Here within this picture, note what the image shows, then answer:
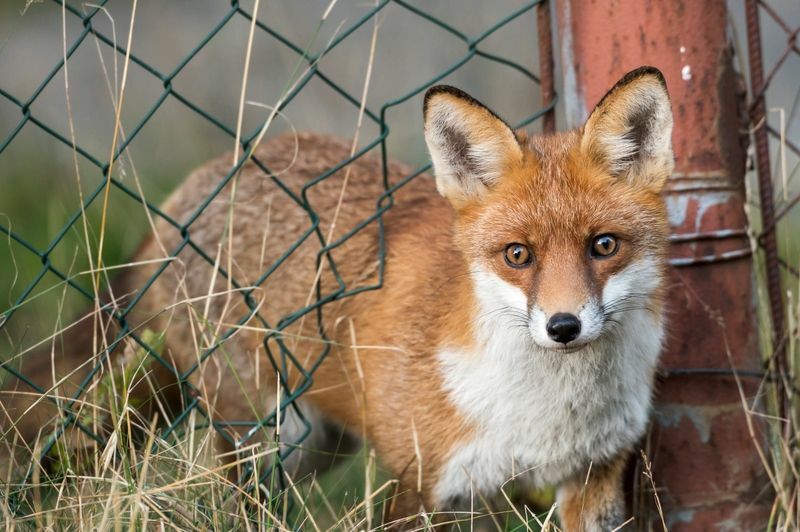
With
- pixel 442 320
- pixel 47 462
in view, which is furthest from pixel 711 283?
pixel 47 462

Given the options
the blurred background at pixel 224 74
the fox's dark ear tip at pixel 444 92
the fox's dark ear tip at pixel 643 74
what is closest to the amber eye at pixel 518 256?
the fox's dark ear tip at pixel 444 92

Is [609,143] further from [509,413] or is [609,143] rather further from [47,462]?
[47,462]

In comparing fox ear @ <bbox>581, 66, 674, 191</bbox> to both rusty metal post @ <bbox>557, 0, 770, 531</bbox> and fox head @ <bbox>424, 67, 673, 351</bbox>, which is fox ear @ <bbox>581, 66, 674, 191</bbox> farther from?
rusty metal post @ <bbox>557, 0, 770, 531</bbox>

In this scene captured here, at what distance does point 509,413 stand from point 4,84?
19.2 feet

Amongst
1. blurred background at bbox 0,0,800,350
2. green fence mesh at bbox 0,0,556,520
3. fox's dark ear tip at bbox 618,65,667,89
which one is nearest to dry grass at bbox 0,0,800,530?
green fence mesh at bbox 0,0,556,520

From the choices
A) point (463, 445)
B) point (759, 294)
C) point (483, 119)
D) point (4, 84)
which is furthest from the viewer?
point (4, 84)

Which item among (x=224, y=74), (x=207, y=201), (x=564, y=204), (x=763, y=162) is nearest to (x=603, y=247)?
(x=564, y=204)

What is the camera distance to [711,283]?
318 centimetres

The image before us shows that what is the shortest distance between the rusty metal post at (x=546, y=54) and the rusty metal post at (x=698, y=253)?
6 centimetres

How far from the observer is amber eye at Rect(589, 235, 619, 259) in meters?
2.79

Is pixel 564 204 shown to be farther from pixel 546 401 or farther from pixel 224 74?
pixel 224 74

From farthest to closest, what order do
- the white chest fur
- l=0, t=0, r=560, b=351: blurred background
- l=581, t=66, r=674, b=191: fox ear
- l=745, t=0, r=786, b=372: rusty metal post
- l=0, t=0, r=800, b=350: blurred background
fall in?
1. l=0, t=0, r=560, b=351: blurred background
2. l=0, t=0, r=800, b=350: blurred background
3. l=745, t=0, r=786, b=372: rusty metal post
4. the white chest fur
5. l=581, t=66, r=674, b=191: fox ear

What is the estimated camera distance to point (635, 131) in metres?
2.87

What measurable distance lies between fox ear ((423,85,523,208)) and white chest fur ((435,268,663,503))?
492 mm
